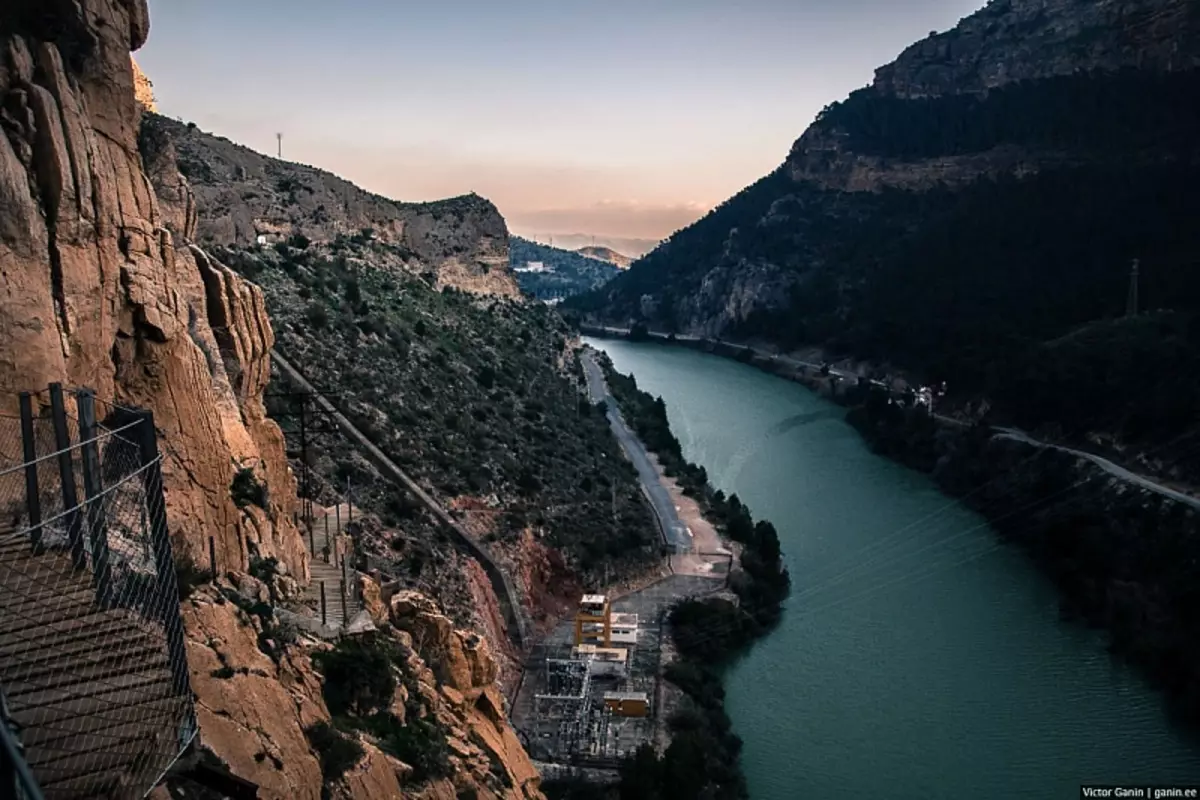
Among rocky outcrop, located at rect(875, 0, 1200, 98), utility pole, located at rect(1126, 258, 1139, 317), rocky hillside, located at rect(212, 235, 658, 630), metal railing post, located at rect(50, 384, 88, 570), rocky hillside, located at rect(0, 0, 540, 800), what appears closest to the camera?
metal railing post, located at rect(50, 384, 88, 570)

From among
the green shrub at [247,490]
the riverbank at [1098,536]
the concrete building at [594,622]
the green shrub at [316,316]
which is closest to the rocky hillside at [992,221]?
the riverbank at [1098,536]

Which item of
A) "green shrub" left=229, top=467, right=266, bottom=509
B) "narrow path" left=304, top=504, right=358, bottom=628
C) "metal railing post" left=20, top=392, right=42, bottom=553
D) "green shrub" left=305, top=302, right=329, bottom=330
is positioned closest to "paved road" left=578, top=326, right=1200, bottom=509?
"green shrub" left=305, top=302, right=329, bottom=330

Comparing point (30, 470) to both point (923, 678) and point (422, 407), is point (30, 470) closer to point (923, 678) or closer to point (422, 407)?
point (422, 407)

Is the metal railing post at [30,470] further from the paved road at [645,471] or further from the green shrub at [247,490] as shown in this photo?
the paved road at [645,471]

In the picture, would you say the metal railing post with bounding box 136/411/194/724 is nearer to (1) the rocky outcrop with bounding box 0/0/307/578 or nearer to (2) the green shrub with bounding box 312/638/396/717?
(1) the rocky outcrop with bounding box 0/0/307/578

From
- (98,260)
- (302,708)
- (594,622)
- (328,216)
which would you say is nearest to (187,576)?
(302,708)

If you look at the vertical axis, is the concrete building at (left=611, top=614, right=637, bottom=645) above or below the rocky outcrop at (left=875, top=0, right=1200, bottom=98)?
below

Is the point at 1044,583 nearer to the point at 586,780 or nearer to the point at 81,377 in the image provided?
the point at 586,780
